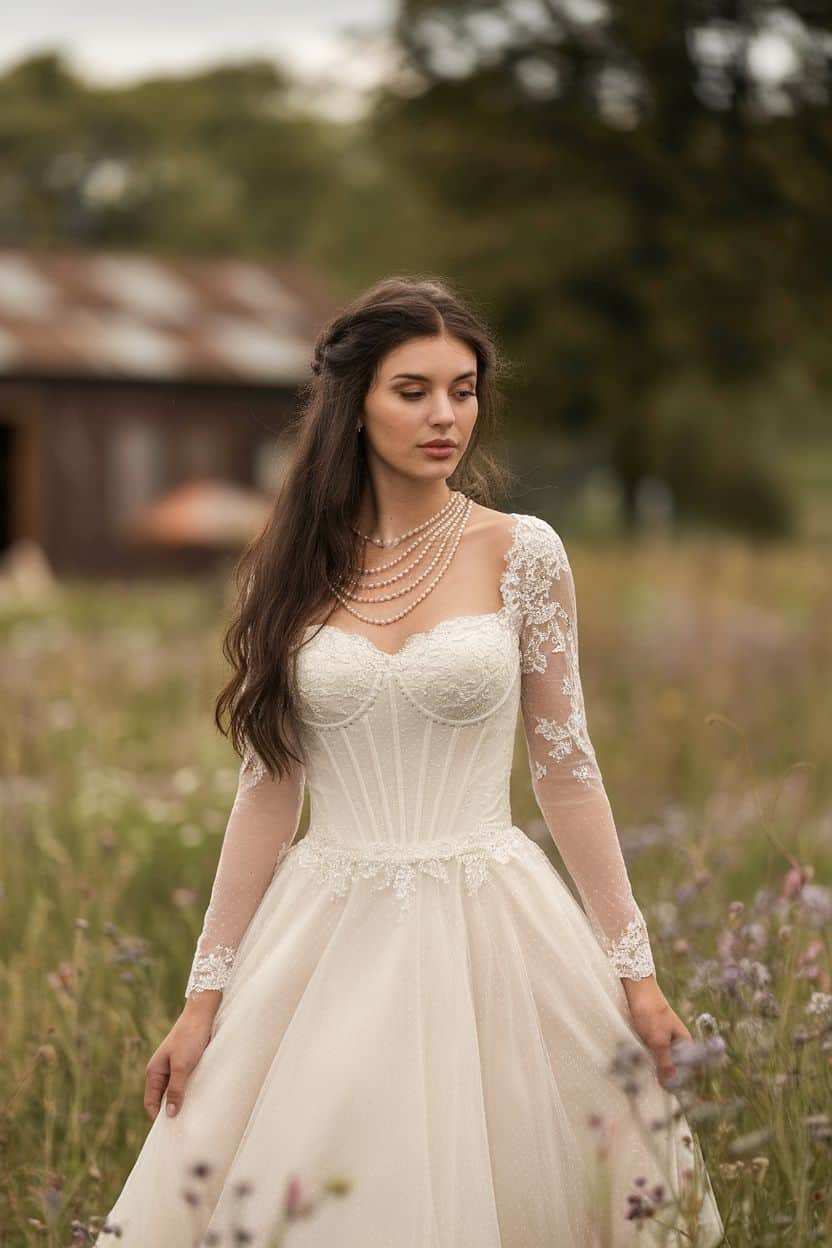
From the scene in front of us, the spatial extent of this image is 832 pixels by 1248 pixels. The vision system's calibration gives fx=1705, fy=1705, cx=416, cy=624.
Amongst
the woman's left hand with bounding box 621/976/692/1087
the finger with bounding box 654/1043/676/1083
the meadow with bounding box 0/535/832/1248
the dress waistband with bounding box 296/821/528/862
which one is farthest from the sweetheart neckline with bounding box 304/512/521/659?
the finger with bounding box 654/1043/676/1083

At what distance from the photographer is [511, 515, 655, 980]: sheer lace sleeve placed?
3.27 m

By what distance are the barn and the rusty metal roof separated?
23mm

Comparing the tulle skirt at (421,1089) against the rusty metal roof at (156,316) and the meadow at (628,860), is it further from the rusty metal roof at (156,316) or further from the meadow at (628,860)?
the rusty metal roof at (156,316)

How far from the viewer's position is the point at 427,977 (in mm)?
3137

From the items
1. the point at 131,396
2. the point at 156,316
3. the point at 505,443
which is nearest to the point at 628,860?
the point at 505,443

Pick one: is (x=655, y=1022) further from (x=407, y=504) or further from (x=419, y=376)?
(x=419, y=376)

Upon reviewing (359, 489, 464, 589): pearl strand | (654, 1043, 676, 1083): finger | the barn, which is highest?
the barn

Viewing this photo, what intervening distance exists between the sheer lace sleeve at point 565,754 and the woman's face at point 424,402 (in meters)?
0.25

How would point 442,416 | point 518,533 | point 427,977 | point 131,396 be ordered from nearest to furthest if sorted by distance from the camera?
point 427,977
point 442,416
point 518,533
point 131,396

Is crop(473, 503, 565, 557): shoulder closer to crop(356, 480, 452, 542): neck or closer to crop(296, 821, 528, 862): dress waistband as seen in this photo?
crop(356, 480, 452, 542): neck

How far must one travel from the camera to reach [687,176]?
25375 millimetres

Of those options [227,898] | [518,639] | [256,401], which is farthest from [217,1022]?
[256,401]

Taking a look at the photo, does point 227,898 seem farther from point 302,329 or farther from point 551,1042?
point 302,329

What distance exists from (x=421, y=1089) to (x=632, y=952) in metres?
0.50
